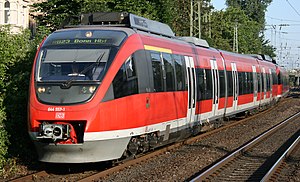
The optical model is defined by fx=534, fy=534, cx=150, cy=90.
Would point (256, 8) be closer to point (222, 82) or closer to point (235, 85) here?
point (235, 85)

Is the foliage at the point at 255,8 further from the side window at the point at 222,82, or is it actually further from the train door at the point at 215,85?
the train door at the point at 215,85

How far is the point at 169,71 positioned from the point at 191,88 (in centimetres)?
210

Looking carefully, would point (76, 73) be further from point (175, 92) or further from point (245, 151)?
→ point (245, 151)

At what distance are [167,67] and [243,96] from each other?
11.5 meters

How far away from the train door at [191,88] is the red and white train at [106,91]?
11.9 inches

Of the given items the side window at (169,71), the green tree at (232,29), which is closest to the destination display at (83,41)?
the side window at (169,71)

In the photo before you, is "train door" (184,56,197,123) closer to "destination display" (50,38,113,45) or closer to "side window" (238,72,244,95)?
"destination display" (50,38,113,45)

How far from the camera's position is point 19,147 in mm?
12008

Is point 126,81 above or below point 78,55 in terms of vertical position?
below

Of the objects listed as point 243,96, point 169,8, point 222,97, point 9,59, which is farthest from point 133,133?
point 169,8

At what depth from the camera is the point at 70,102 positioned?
10031mm

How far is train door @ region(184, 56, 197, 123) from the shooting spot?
15125 mm

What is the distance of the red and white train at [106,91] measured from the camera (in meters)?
10.1

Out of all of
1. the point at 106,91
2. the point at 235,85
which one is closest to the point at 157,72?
the point at 106,91
